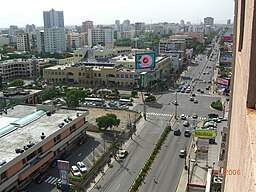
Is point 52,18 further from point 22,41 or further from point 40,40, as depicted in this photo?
point 40,40

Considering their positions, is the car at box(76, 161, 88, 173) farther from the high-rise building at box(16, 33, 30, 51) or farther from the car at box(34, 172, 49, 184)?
the high-rise building at box(16, 33, 30, 51)

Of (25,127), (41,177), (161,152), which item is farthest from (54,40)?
(41,177)

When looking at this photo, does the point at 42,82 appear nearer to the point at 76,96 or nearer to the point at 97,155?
the point at 76,96

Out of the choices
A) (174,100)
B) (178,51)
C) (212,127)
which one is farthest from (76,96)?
(178,51)

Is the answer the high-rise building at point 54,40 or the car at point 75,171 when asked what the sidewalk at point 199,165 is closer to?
the car at point 75,171

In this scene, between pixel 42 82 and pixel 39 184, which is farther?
pixel 42 82

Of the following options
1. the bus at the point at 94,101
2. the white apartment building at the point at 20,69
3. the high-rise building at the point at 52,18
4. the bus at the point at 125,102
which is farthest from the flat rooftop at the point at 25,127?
the high-rise building at the point at 52,18

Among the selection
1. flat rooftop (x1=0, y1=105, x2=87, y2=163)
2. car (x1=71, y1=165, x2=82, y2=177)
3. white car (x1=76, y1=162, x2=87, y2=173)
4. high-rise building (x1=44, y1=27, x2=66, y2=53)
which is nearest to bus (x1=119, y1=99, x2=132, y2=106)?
flat rooftop (x1=0, y1=105, x2=87, y2=163)
